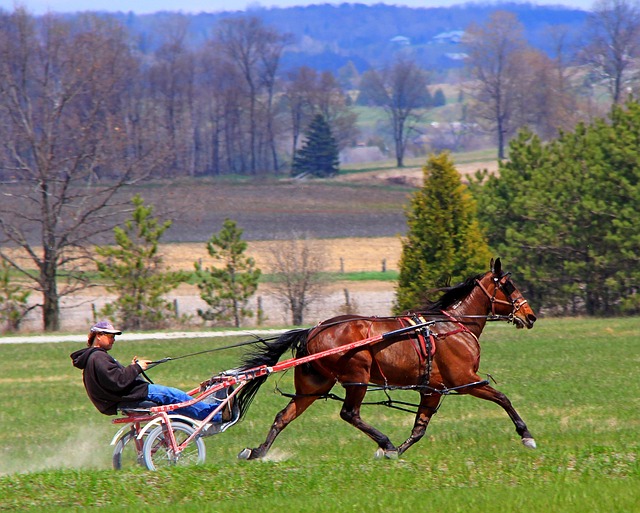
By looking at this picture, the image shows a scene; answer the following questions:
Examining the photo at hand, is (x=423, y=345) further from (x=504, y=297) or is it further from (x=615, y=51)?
(x=615, y=51)

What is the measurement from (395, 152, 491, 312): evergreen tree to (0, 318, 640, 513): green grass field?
6.49 m

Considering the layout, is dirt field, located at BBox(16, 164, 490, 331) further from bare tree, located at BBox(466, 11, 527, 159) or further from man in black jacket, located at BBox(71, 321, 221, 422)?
man in black jacket, located at BBox(71, 321, 221, 422)

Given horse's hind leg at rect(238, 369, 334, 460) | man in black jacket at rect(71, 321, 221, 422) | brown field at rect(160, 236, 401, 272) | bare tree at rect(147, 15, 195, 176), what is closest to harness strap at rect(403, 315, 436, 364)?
Result: horse's hind leg at rect(238, 369, 334, 460)

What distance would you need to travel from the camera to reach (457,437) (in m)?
11.7

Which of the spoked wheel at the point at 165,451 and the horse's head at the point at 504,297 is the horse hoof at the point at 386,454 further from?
the horse's head at the point at 504,297

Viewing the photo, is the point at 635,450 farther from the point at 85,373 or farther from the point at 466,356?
the point at 85,373

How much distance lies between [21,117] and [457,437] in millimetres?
21900

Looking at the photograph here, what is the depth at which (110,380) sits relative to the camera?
948cm

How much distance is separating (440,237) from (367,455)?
1547cm

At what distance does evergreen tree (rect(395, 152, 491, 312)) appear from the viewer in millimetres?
25797

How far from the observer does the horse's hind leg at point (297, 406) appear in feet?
33.3

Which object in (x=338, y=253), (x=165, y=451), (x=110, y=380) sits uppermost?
(x=110, y=380)

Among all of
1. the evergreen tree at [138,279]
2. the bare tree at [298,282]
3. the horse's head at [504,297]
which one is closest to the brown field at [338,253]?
the bare tree at [298,282]

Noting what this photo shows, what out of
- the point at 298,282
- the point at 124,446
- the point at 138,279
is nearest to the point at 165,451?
the point at 124,446
